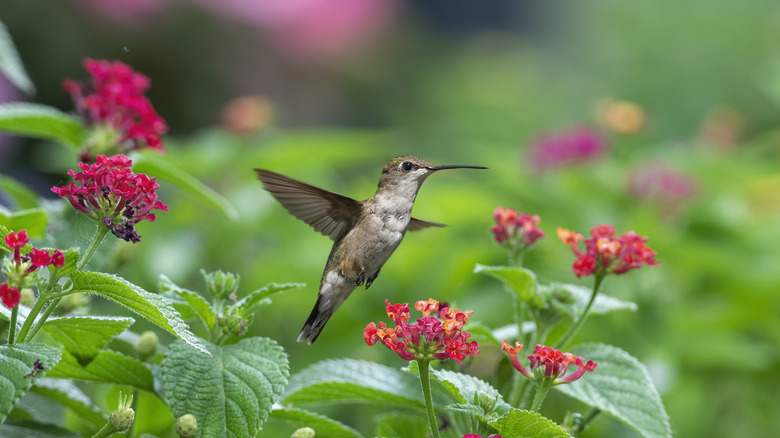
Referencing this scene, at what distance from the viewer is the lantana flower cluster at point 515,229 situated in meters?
1.06

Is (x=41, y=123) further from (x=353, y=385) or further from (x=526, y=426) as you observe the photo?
(x=526, y=426)

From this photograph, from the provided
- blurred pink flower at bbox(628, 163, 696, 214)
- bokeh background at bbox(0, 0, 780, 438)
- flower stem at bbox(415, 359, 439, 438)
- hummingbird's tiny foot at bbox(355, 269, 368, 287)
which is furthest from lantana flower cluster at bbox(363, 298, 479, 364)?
blurred pink flower at bbox(628, 163, 696, 214)

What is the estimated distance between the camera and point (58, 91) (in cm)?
380

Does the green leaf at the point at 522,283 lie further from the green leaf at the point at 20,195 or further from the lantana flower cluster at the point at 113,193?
the green leaf at the point at 20,195

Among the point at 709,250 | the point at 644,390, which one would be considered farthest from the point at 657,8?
the point at 644,390

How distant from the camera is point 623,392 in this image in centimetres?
98

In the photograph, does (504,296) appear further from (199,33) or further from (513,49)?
(513,49)

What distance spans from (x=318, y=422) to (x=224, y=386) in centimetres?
12

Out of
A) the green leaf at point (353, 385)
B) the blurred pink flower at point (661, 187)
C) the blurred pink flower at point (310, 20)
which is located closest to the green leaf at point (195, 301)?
the green leaf at point (353, 385)

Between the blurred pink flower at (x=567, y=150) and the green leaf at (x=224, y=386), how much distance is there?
63.4 inches

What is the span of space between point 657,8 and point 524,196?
2.49 meters

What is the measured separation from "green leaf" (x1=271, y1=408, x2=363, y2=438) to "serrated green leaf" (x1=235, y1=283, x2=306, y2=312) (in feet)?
0.37

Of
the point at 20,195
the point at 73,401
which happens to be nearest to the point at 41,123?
the point at 20,195

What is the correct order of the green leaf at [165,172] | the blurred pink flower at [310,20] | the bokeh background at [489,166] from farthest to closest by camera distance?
the blurred pink flower at [310,20] < the bokeh background at [489,166] < the green leaf at [165,172]
